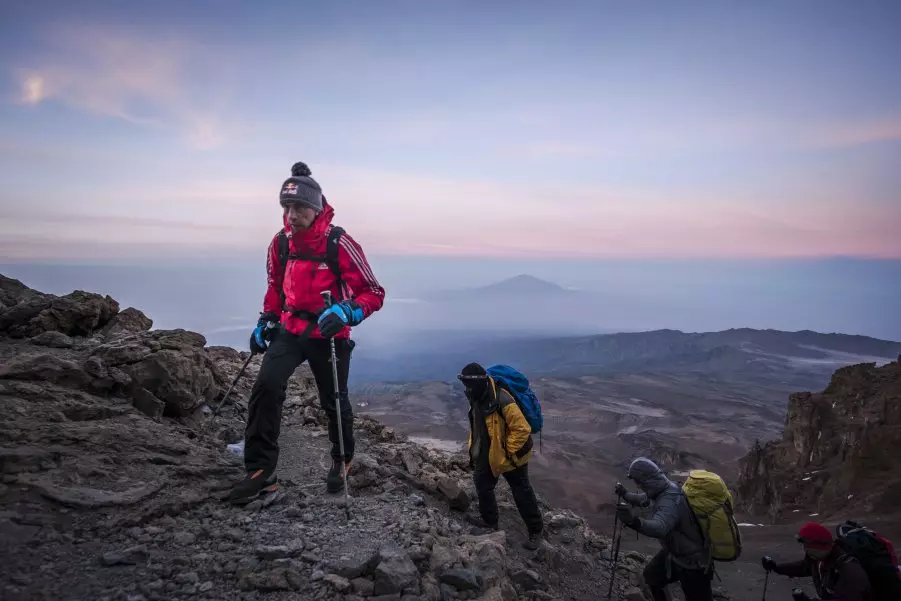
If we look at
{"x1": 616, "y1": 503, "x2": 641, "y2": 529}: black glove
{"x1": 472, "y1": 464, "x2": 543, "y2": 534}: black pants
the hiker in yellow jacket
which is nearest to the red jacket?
→ the hiker in yellow jacket

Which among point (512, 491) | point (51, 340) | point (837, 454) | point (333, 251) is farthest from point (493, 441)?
point (837, 454)

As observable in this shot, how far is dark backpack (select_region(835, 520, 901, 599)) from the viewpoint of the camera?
394 cm

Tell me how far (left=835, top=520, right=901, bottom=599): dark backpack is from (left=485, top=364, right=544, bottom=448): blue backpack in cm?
280

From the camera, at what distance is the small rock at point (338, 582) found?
125 inches

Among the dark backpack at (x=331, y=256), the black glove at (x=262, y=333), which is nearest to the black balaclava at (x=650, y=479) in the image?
the dark backpack at (x=331, y=256)

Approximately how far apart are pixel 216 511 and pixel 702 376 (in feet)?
401

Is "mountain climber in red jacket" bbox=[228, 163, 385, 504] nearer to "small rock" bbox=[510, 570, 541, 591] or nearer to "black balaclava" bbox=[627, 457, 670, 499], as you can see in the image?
"small rock" bbox=[510, 570, 541, 591]

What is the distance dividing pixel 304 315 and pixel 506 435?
2464mm

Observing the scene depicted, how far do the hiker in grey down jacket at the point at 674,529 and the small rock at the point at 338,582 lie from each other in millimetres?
2798

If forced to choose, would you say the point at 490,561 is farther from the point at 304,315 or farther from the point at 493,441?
the point at 304,315

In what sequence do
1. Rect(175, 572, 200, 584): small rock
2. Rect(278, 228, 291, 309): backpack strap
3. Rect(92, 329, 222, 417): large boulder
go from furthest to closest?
Rect(92, 329, 222, 417): large boulder < Rect(278, 228, 291, 309): backpack strap < Rect(175, 572, 200, 584): small rock

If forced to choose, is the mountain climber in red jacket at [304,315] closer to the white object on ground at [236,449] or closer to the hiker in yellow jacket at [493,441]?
the white object on ground at [236,449]

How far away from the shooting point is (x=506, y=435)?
5.18m

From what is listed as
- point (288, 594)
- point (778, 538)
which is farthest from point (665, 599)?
point (778, 538)
